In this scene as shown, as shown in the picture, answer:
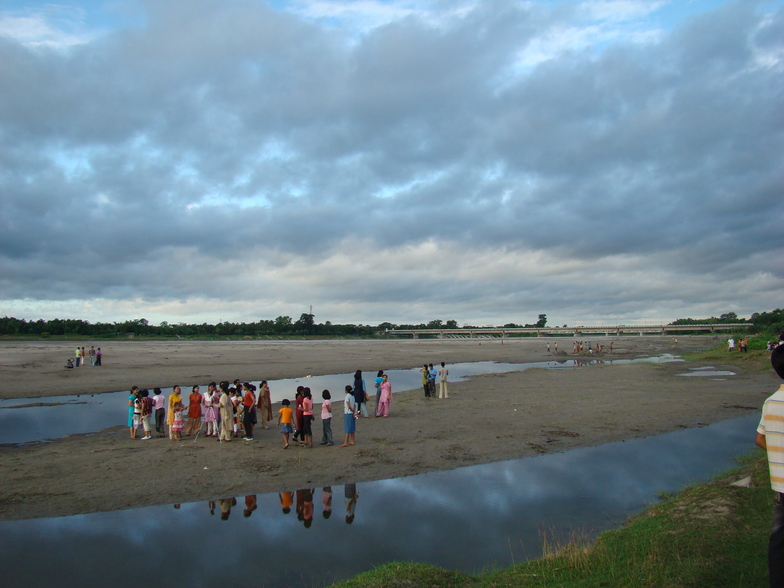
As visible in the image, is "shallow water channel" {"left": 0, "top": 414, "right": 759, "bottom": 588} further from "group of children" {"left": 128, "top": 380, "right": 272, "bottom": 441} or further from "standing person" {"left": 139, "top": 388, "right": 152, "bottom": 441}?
"standing person" {"left": 139, "top": 388, "right": 152, "bottom": 441}

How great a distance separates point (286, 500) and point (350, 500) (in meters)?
1.64

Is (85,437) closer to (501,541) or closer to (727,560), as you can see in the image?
(501,541)

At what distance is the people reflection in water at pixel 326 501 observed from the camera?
11729 millimetres

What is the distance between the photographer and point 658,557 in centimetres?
725

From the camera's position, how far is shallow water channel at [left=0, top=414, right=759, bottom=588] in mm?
9172

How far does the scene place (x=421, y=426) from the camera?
2056 centimetres

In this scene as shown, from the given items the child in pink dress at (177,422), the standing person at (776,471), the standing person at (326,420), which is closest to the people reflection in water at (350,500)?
the standing person at (326,420)

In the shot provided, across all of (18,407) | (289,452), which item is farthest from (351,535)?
(18,407)

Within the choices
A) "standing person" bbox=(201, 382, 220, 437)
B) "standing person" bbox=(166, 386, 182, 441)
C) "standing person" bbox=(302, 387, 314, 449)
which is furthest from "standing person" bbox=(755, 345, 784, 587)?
"standing person" bbox=(166, 386, 182, 441)

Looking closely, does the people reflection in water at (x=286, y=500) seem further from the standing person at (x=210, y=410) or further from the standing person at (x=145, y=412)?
the standing person at (x=145, y=412)

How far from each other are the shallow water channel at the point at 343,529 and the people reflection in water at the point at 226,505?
5 centimetres

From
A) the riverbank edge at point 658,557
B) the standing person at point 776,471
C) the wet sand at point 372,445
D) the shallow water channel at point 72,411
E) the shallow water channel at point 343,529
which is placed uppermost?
the standing person at point 776,471

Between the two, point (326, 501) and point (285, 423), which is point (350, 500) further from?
point (285, 423)

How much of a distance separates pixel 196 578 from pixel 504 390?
987 inches
